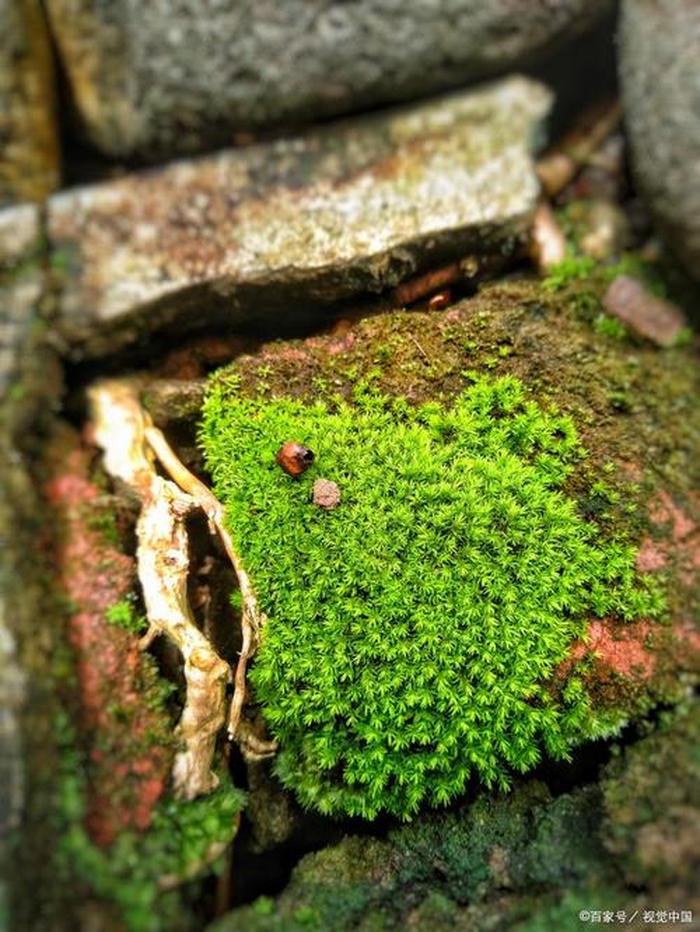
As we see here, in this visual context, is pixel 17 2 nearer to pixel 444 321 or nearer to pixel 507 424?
pixel 444 321

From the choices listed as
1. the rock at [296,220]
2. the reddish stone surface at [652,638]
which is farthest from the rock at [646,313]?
the reddish stone surface at [652,638]

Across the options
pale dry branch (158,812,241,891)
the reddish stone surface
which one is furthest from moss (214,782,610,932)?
the reddish stone surface

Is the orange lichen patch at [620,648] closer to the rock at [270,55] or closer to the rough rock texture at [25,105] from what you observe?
the rock at [270,55]

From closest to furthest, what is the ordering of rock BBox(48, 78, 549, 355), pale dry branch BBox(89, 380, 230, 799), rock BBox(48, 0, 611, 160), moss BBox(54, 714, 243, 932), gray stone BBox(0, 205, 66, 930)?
gray stone BBox(0, 205, 66, 930)
moss BBox(54, 714, 243, 932)
pale dry branch BBox(89, 380, 230, 799)
rock BBox(48, 0, 611, 160)
rock BBox(48, 78, 549, 355)

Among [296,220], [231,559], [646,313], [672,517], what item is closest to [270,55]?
[296,220]

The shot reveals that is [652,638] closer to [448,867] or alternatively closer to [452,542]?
[452,542]

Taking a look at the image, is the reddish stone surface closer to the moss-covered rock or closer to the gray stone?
the moss-covered rock
